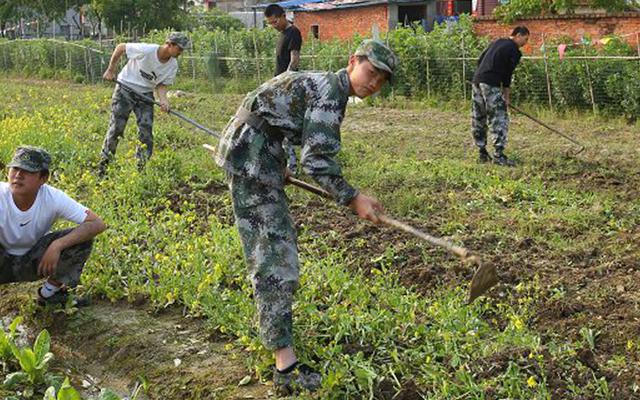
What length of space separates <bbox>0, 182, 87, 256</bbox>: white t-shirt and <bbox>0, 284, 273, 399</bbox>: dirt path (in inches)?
21.1


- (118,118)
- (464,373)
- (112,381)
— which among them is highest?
(118,118)

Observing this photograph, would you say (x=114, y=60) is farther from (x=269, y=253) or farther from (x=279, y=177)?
(x=269, y=253)

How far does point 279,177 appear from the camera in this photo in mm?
4492

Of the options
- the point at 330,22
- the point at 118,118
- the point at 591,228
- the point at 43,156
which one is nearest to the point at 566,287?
the point at 591,228

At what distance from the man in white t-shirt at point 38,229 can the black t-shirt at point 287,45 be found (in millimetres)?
4828

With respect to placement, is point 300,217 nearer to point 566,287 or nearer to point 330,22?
point 566,287

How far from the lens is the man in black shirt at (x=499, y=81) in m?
10.3

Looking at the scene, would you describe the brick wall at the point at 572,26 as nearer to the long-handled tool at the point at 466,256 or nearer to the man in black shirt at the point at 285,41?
the man in black shirt at the point at 285,41

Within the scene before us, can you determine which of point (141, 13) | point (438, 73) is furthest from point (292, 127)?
point (141, 13)

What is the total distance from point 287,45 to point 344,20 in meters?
22.2

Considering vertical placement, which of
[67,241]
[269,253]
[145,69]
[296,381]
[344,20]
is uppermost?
[344,20]

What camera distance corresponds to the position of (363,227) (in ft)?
24.3

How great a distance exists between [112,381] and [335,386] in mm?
1434

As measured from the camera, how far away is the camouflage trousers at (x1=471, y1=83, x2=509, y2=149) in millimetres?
10469
